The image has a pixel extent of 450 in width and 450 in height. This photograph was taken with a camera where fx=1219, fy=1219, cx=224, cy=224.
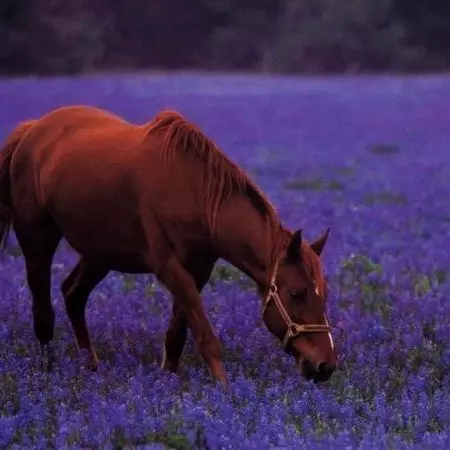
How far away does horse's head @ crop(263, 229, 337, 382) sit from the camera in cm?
562

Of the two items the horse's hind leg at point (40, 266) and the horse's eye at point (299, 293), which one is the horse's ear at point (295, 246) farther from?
the horse's hind leg at point (40, 266)

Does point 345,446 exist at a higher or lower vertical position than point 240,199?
lower

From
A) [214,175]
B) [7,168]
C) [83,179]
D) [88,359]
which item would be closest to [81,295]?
[88,359]

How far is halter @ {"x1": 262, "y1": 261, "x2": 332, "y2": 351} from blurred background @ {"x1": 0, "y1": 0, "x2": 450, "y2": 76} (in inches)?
1880

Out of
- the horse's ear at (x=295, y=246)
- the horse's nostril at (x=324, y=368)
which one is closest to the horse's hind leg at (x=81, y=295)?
the horse's ear at (x=295, y=246)

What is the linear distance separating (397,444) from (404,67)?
52593 millimetres

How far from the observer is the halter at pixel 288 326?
18.5ft

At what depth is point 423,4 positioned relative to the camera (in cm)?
5578

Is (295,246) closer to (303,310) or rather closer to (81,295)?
(303,310)

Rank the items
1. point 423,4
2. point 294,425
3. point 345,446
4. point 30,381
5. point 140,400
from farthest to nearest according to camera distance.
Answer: point 423,4 < point 30,381 < point 140,400 < point 294,425 < point 345,446

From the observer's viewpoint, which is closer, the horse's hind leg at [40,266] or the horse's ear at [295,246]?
the horse's ear at [295,246]

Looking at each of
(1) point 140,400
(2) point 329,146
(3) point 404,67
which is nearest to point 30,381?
(1) point 140,400

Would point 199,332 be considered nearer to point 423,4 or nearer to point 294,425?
point 294,425

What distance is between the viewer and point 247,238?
590 centimetres
